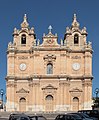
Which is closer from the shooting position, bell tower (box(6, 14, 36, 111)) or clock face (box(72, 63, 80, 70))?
bell tower (box(6, 14, 36, 111))

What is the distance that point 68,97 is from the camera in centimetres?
6681

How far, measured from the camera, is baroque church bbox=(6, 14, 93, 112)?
66.4 meters

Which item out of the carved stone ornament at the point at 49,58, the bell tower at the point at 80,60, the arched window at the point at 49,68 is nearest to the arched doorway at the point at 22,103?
the arched window at the point at 49,68

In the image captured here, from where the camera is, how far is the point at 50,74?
6738cm

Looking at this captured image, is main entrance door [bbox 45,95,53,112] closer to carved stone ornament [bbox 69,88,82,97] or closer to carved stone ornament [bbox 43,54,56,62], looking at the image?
carved stone ornament [bbox 69,88,82,97]

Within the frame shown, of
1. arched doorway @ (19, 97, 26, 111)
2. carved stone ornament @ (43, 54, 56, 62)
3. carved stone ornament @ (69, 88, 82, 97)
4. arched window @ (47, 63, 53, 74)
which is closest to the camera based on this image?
carved stone ornament @ (69, 88, 82, 97)

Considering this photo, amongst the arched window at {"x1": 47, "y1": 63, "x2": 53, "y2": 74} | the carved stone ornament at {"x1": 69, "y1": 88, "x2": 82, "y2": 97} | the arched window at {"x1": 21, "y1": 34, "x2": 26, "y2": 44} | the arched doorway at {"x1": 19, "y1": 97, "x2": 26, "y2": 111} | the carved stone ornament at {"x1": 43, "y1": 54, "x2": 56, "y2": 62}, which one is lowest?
the arched doorway at {"x1": 19, "y1": 97, "x2": 26, "y2": 111}

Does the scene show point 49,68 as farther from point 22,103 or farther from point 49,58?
point 22,103

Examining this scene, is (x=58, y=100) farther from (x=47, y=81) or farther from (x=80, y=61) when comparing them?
(x=80, y=61)

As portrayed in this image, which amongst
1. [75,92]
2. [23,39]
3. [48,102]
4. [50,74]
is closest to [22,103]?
[48,102]

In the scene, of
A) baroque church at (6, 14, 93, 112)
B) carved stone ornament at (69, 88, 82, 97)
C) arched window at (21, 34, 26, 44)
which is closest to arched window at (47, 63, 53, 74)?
baroque church at (6, 14, 93, 112)

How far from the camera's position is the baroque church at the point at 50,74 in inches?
2616

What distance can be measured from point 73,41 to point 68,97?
10.5m

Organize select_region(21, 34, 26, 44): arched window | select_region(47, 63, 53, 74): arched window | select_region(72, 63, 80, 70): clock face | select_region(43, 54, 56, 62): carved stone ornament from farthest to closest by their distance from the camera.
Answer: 1. select_region(21, 34, 26, 44): arched window
2. select_region(72, 63, 80, 70): clock face
3. select_region(47, 63, 53, 74): arched window
4. select_region(43, 54, 56, 62): carved stone ornament
